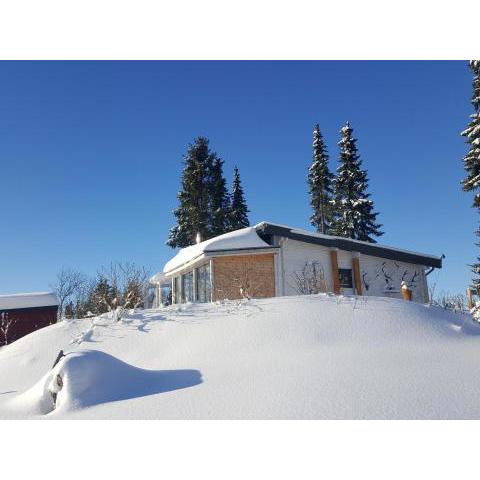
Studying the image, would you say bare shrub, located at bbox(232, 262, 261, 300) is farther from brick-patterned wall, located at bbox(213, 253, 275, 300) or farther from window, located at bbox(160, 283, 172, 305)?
window, located at bbox(160, 283, 172, 305)

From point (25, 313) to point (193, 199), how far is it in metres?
12.7

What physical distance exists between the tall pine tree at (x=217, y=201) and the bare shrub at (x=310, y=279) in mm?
14332

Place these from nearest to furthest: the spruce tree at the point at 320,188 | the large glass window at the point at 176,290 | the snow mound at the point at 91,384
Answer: the snow mound at the point at 91,384
the large glass window at the point at 176,290
the spruce tree at the point at 320,188

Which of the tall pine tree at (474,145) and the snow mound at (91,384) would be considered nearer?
the snow mound at (91,384)

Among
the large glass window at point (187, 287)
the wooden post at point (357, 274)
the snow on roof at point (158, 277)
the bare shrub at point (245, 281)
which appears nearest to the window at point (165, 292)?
the snow on roof at point (158, 277)

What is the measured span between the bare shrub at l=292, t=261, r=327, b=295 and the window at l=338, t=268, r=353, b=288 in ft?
3.01

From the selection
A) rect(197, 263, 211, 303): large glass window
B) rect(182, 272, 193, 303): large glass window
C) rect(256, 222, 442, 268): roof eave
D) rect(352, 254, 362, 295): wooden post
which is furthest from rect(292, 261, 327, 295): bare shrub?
rect(182, 272, 193, 303): large glass window

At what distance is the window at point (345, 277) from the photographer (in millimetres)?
15859

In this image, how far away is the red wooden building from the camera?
2241 cm

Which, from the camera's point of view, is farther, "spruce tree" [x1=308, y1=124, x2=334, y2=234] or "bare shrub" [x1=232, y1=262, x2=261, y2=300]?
"spruce tree" [x1=308, y1=124, x2=334, y2=234]

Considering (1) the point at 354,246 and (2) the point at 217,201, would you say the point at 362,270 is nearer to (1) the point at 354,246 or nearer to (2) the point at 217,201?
(1) the point at 354,246

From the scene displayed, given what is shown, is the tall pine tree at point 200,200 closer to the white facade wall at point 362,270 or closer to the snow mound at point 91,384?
the white facade wall at point 362,270

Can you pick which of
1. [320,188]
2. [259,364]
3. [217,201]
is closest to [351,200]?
[320,188]
